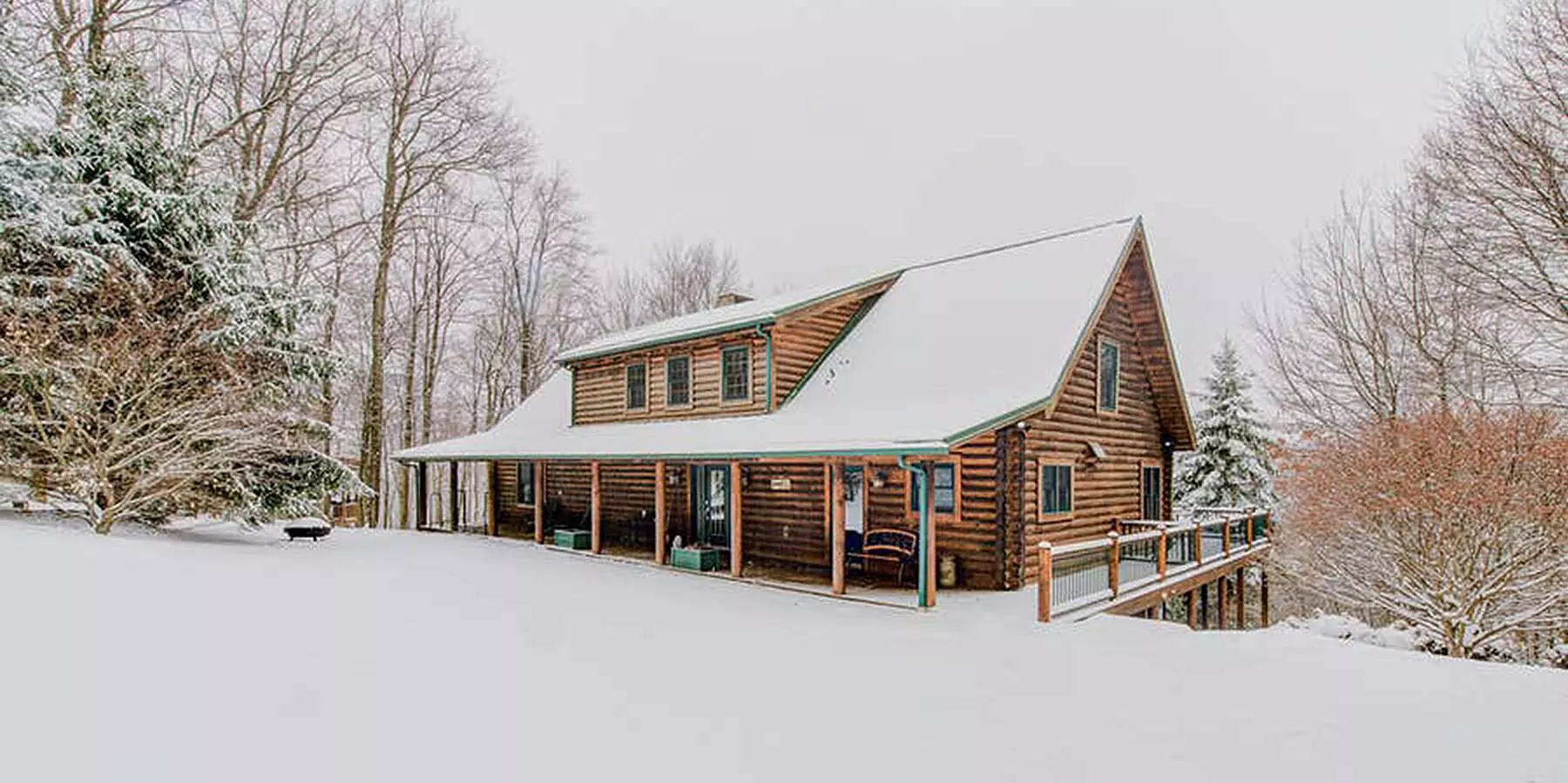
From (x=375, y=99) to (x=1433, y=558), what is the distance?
24226 millimetres

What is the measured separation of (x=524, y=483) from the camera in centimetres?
1988

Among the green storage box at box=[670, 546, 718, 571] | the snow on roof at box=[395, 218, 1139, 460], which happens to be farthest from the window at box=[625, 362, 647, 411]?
the green storage box at box=[670, 546, 718, 571]

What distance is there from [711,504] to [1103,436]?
25.0 feet

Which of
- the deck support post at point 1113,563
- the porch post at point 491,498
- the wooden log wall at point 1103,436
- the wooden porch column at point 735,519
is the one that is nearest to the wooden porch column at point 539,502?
the porch post at point 491,498

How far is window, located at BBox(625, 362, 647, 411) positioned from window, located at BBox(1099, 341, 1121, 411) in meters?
9.21

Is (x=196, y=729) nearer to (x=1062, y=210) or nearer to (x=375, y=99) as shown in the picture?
(x=375, y=99)

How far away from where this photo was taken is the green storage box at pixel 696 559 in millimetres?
12914

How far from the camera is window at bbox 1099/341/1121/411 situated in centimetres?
1356

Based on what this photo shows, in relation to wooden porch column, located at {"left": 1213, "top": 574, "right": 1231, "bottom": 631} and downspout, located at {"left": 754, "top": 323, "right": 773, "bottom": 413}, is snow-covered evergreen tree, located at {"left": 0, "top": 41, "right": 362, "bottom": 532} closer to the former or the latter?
downspout, located at {"left": 754, "top": 323, "right": 773, "bottom": 413}

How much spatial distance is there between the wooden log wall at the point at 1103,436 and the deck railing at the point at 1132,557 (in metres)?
0.50

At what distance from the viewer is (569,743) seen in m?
5.05

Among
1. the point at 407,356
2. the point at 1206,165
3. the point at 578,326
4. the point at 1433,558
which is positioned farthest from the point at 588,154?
the point at 1433,558

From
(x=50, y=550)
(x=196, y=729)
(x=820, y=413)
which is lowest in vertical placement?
(x=196, y=729)

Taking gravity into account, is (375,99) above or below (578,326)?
above
